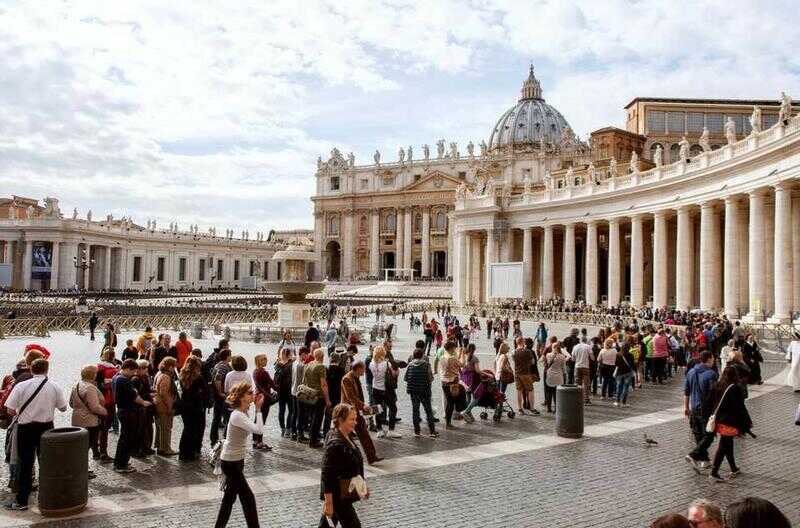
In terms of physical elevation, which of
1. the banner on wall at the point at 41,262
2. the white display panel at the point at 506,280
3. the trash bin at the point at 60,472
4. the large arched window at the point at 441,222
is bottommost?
the trash bin at the point at 60,472

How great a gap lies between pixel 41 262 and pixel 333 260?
47.8 m

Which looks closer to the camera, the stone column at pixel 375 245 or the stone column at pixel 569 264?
the stone column at pixel 569 264

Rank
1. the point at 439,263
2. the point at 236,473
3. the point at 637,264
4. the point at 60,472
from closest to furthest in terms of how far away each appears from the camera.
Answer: the point at 236,473
the point at 60,472
the point at 637,264
the point at 439,263

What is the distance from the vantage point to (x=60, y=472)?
7.17 meters

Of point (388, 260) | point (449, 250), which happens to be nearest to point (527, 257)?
point (449, 250)

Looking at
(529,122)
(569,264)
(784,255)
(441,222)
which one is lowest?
(784,255)

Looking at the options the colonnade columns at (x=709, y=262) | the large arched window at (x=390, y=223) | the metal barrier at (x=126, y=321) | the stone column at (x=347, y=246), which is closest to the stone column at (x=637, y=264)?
the colonnade columns at (x=709, y=262)

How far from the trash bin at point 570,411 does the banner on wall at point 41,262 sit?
87353 millimetres

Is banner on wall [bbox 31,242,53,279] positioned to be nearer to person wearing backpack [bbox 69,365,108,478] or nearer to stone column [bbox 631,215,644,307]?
stone column [bbox 631,215,644,307]

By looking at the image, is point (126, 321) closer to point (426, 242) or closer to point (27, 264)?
point (27, 264)

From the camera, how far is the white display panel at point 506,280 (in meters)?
41.6

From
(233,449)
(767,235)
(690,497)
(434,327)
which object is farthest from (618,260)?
(233,449)

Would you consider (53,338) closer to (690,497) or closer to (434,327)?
(434,327)

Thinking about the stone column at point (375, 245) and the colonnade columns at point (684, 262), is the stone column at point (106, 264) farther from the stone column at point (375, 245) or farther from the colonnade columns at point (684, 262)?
the colonnade columns at point (684, 262)
